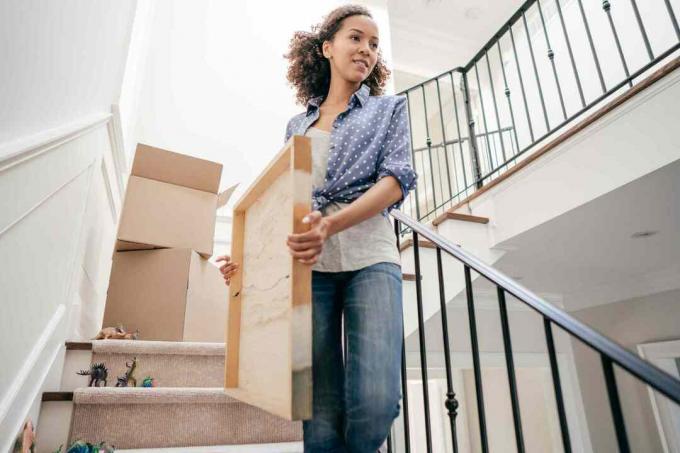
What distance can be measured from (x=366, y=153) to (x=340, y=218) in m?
0.22

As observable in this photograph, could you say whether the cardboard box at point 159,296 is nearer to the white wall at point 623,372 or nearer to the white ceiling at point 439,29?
the white wall at point 623,372

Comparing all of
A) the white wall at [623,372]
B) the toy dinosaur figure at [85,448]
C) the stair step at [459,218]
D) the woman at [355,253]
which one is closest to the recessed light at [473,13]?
the white wall at [623,372]

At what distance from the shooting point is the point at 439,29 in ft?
16.5

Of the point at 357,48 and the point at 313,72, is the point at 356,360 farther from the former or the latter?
the point at 313,72

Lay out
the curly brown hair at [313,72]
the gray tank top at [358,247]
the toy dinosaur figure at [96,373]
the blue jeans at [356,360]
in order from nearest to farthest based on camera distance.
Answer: the blue jeans at [356,360] < the gray tank top at [358,247] < the curly brown hair at [313,72] < the toy dinosaur figure at [96,373]

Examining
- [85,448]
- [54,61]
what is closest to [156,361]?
[85,448]

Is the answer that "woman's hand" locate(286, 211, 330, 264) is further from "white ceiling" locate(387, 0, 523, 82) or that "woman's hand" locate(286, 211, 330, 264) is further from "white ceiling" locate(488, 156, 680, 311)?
"white ceiling" locate(387, 0, 523, 82)

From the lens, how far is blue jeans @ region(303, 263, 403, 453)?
78 cm

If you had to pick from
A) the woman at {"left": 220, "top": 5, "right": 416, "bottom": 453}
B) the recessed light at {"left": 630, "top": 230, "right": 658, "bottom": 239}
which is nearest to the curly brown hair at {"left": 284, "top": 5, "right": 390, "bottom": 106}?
the woman at {"left": 220, "top": 5, "right": 416, "bottom": 453}

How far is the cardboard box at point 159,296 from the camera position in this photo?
1830 mm

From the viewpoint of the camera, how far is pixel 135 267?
6.20 ft

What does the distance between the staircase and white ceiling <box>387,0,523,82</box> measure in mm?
4383

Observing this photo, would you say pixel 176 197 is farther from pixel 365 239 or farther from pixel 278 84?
pixel 278 84

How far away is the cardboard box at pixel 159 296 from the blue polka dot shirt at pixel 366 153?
1.19 metres
